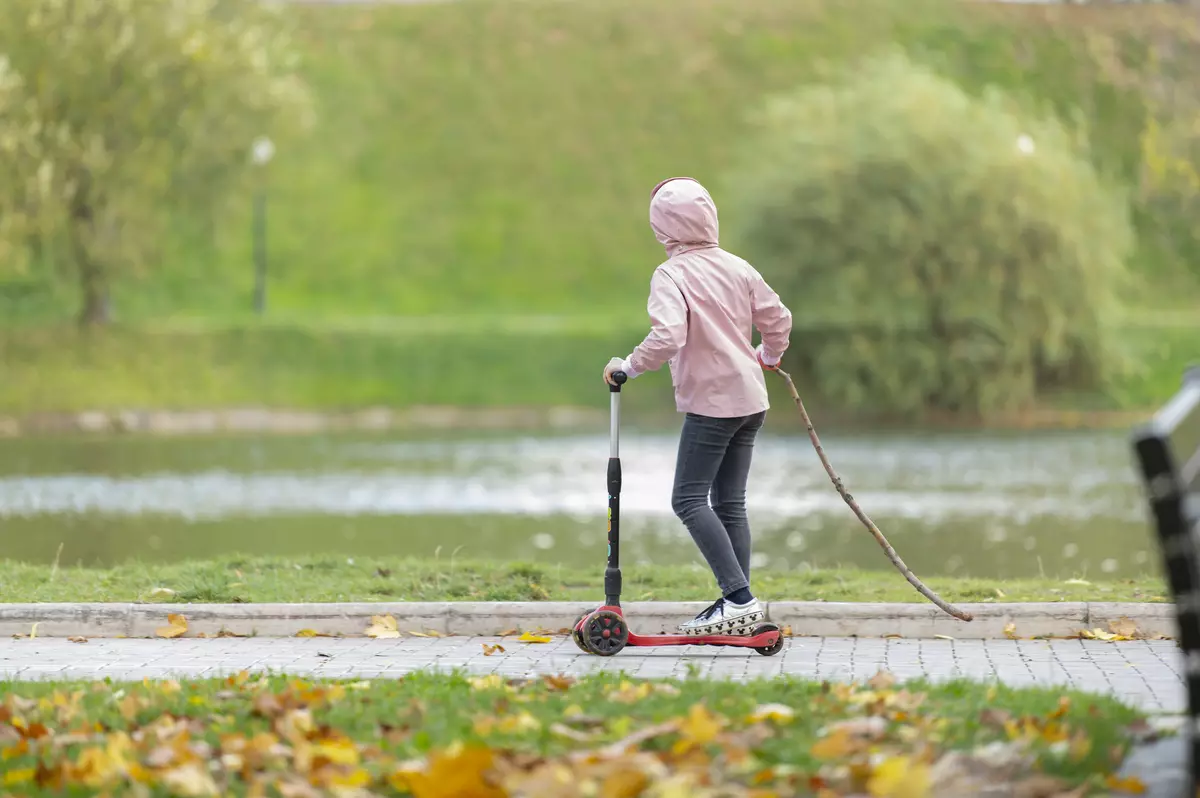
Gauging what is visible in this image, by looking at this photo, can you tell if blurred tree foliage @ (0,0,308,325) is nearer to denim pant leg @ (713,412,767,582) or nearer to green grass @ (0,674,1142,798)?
denim pant leg @ (713,412,767,582)

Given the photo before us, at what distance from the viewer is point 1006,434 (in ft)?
119

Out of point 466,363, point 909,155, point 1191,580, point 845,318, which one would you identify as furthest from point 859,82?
point 1191,580

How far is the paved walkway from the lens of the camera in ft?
24.2

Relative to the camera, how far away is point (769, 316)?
8.27 metres

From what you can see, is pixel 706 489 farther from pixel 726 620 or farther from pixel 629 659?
pixel 629 659

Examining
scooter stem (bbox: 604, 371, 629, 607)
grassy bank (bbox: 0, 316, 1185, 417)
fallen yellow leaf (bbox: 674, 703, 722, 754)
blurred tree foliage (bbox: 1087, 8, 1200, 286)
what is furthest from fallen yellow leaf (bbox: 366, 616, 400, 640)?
blurred tree foliage (bbox: 1087, 8, 1200, 286)

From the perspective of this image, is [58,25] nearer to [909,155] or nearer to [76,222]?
[76,222]

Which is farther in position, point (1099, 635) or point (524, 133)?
point (524, 133)

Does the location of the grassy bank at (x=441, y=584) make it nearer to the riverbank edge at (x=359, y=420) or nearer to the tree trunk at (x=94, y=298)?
the riverbank edge at (x=359, y=420)

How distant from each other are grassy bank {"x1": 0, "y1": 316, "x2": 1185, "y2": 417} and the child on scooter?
3118 cm

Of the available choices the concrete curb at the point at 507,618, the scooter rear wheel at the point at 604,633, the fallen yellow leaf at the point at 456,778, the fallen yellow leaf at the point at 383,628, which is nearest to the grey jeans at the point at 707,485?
the scooter rear wheel at the point at 604,633

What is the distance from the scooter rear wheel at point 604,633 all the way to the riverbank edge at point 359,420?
97.2 ft

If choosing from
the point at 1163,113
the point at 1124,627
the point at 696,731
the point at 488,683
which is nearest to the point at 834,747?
the point at 696,731

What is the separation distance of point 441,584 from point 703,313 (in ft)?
10.6
